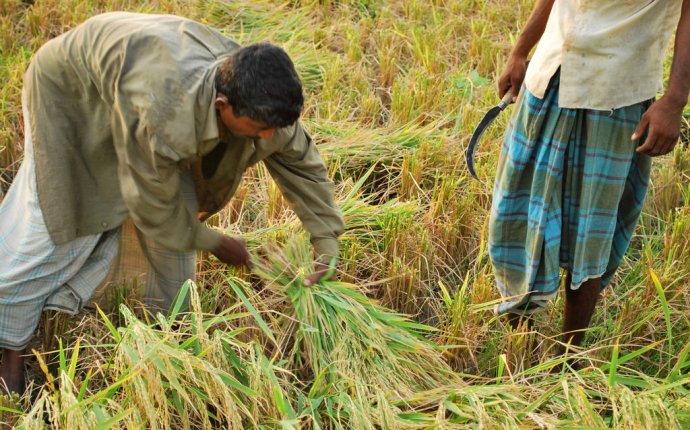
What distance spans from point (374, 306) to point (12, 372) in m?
1.08

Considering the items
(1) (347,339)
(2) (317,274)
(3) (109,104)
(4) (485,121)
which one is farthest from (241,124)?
(4) (485,121)

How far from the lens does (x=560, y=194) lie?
2.20 meters

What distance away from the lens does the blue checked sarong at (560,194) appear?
2.09 m

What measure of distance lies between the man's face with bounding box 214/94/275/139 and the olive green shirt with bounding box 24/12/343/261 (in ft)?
0.10

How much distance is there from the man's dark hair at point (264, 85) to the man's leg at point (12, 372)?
1.08m

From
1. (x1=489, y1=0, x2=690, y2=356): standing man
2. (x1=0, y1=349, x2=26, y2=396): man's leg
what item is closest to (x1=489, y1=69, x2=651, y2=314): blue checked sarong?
(x1=489, y1=0, x2=690, y2=356): standing man

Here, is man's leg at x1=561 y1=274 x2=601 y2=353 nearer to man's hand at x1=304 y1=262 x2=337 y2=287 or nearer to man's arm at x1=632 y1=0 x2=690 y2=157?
man's arm at x1=632 y1=0 x2=690 y2=157

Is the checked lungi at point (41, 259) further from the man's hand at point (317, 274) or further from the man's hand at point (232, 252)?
the man's hand at point (317, 274)

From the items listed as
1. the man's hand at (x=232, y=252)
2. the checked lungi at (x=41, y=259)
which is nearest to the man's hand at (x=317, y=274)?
the man's hand at (x=232, y=252)

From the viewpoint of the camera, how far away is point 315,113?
368cm

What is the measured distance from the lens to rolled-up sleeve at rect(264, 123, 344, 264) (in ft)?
7.30

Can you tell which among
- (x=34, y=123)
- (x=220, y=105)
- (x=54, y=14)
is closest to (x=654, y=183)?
(x=220, y=105)

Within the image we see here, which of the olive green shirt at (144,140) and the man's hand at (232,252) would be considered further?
the man's hand at (232,252)

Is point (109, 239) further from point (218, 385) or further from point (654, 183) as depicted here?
point (654, 183)
